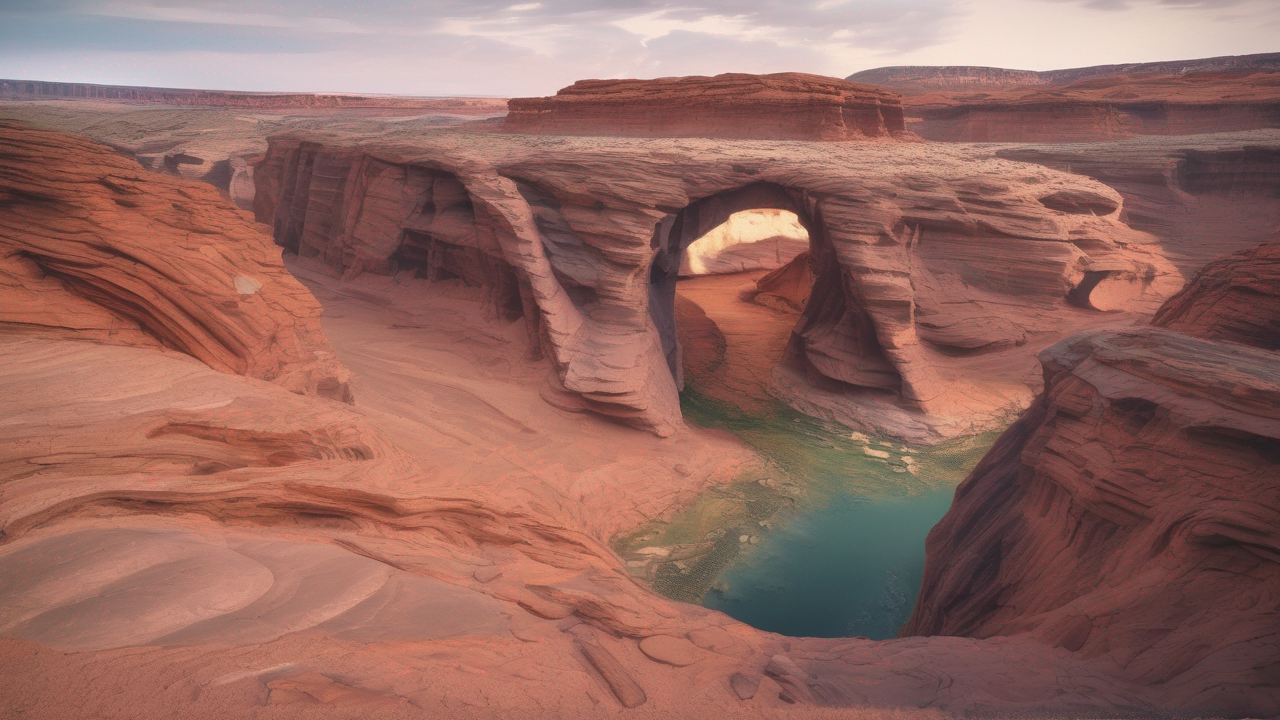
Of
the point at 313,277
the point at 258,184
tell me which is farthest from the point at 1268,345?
the point at 258,184

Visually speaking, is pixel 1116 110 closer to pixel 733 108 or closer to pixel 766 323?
pixel 733 108

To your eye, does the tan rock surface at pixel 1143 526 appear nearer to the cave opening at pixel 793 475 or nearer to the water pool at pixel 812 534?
the water pool at pixel 812 534

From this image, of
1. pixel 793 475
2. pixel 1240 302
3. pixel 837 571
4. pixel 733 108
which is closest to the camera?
pixel 1240 302

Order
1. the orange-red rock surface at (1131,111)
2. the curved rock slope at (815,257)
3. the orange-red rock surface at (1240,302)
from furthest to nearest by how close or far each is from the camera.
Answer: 1. the orange-red rock surface at (1131,111)
2. the curved rock slope at (815,257)
3. the orange-red rock surface at (1240,302)

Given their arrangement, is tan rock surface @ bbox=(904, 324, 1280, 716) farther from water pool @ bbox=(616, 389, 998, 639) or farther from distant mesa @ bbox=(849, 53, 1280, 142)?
distant mesa @ bbox=(849, 53, 1280, 142)

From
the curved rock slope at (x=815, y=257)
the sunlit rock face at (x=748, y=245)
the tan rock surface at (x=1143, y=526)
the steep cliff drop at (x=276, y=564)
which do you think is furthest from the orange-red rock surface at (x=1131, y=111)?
the steep cliff drop at (x=276, y=564)

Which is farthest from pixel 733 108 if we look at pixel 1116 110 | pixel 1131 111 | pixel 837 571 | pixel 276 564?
pixel 276 564
